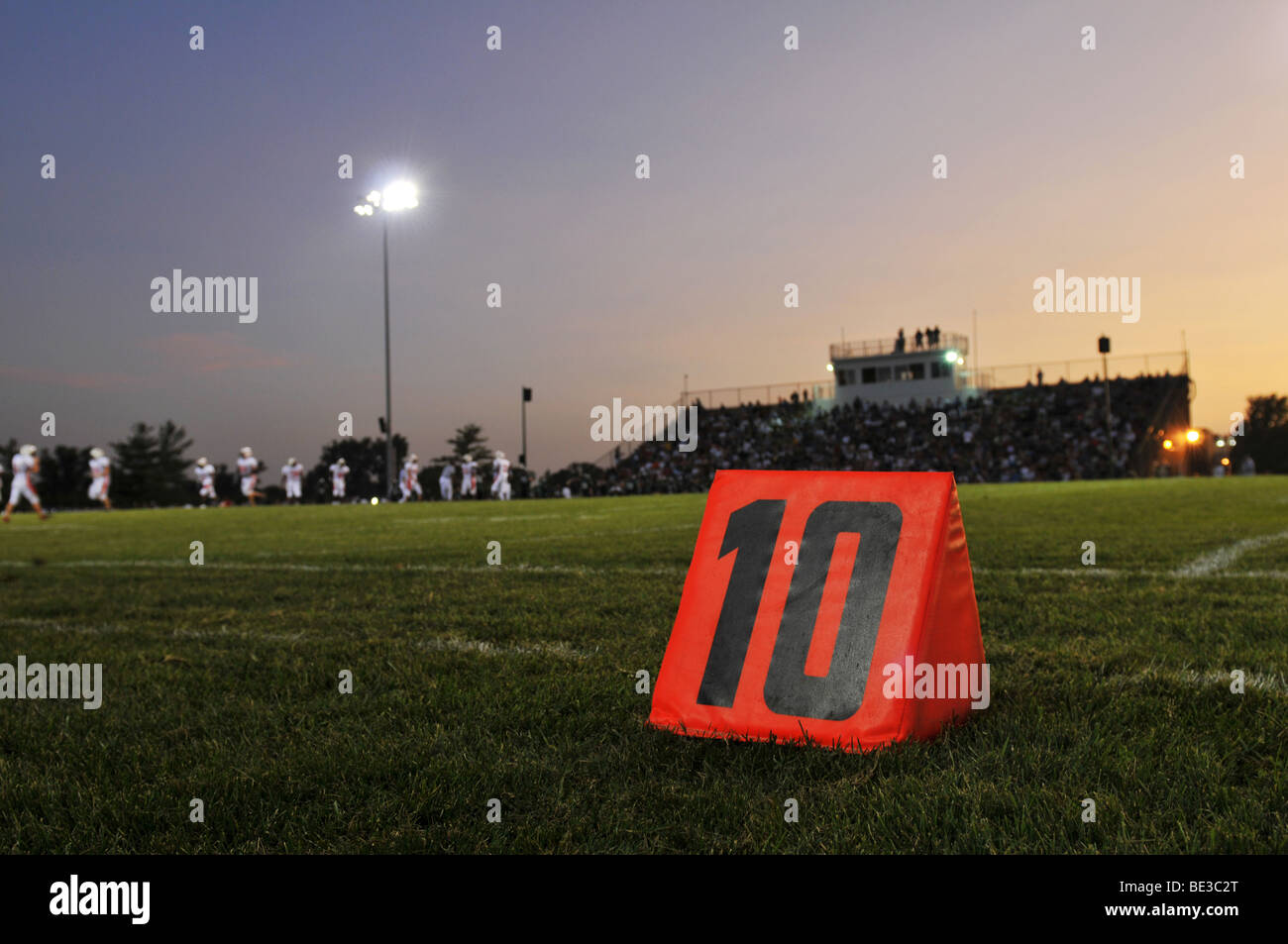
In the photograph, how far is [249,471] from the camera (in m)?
25.9

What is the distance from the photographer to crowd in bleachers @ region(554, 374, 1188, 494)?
34125 millimetres

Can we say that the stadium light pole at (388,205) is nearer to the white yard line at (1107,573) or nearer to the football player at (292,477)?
the football player at (292,477)

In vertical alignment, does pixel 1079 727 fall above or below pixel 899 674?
below

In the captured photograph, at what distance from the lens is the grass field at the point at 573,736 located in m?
1.77

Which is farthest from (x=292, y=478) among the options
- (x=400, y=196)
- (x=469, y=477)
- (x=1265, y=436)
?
(x=1265, y=436)

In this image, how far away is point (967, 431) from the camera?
37.1 m

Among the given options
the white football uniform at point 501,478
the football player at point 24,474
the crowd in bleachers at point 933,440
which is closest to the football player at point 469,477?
the white football uniform at point 501,478

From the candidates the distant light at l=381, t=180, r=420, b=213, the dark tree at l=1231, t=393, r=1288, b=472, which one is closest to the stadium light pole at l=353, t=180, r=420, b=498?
the distant light at l=381, t=180, r=420, b=213

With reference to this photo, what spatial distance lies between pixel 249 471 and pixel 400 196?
29.1 feet

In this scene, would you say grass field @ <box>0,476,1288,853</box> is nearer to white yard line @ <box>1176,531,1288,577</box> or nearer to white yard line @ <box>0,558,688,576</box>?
white yard line @ <box>1176,531,1288,577</box>
